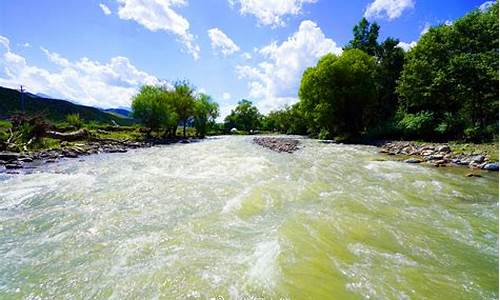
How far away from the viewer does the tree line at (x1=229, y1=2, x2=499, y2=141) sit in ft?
81.9

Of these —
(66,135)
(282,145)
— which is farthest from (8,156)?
(282,145)

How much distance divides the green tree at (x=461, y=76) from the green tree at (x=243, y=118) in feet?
248

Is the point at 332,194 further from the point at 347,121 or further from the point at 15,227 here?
the point at 347,121

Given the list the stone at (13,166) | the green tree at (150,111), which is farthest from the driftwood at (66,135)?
the stone at (13,166)

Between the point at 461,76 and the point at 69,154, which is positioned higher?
the point at 461,76

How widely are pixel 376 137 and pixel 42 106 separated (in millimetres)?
101665

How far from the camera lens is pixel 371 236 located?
19.9 ft

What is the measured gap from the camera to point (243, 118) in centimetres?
10506

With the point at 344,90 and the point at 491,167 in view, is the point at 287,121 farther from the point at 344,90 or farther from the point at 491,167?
the point at 491,167

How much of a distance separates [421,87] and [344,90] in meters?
8.83

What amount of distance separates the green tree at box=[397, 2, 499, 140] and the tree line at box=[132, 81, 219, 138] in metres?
32.9

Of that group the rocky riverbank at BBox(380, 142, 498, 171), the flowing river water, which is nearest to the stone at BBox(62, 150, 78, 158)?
the flowing river water

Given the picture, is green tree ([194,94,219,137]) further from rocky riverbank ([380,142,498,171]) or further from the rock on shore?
rocky riverbank ([380,142,498,171])

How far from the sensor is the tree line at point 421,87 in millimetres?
24953
